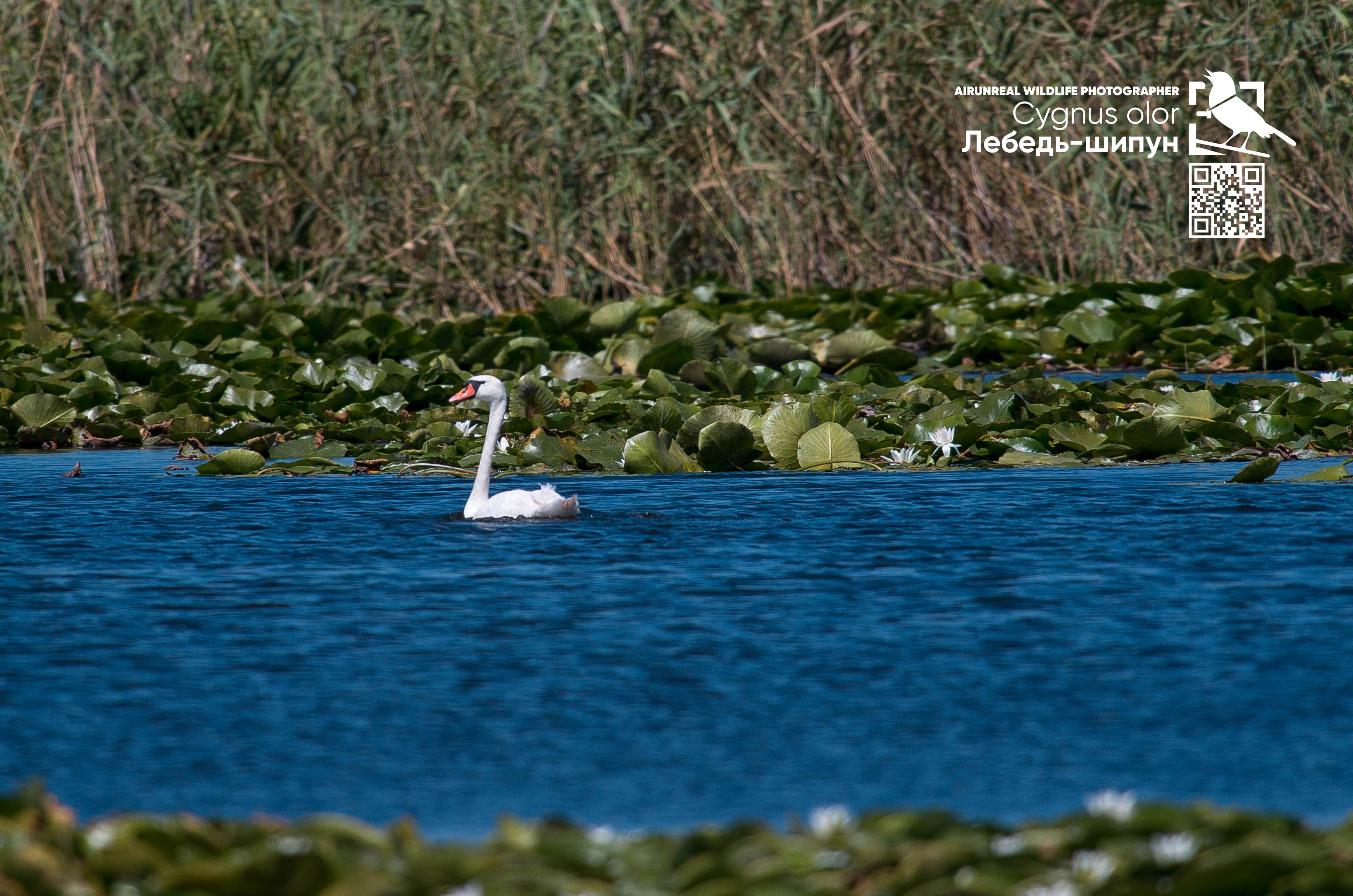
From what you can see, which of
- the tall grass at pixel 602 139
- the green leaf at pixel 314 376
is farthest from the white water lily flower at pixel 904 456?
the tall grass at pixel 602 139

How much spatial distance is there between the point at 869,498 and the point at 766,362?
3.13 meters

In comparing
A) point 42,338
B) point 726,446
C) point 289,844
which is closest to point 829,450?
point 726,446

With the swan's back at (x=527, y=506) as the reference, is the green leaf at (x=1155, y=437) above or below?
above

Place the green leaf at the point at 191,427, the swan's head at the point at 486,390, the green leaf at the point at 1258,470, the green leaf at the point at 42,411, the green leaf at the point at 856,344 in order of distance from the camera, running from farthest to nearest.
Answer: the green leaf at the point at 856,344 → the green leaf at the point at 42,411 → the green leaf at the point at 191,427 → the swan's head at the point at 486,390 → the green leaf at the point at 1258,470

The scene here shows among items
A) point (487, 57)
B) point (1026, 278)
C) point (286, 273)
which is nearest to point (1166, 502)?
point (1026, 278)

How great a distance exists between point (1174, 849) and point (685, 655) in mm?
1378

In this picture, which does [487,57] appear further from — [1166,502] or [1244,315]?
[1166,502]

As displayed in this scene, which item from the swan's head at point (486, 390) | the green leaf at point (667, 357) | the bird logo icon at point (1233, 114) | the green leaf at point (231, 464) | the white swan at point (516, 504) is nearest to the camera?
the white swan at point (516, 504)

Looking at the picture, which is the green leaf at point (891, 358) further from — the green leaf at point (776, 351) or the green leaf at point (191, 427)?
the green leaf at point (191, 427)

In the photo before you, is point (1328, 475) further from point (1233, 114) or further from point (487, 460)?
point (1233, 114)

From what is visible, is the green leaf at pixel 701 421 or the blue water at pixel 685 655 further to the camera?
the green leaf at pixel 701 421

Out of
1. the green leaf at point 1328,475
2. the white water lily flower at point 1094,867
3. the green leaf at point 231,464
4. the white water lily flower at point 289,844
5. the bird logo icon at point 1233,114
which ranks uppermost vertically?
the bird logo icon at point 1233,114

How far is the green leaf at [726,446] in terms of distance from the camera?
6.04m

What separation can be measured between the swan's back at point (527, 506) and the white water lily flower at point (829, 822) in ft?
8.92
